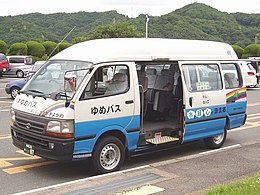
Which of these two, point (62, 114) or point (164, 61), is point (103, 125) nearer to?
point (62, 114)

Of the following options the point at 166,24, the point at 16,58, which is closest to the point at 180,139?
the point at 16,58

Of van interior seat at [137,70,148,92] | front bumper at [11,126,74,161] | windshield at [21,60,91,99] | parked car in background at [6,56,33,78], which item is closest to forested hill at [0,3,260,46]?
parked car in background at [6,56,33,78]

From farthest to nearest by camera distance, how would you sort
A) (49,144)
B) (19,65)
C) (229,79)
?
(19,65), (229,79), (49,144)

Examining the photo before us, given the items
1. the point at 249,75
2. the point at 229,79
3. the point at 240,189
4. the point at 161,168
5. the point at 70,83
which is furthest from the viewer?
the point at 249,75

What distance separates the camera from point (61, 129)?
6.43 m

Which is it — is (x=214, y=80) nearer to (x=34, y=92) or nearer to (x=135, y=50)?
(x=135, y=50)

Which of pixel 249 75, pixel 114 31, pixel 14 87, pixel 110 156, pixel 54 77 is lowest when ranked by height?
pixel 110 156

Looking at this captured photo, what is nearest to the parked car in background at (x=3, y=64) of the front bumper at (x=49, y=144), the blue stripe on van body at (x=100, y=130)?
the front bumper at (x=49, y=144)

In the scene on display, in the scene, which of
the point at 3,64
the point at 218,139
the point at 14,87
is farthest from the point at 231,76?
the point at 3,64

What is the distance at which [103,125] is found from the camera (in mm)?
6863

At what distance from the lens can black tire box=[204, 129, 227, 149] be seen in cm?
912

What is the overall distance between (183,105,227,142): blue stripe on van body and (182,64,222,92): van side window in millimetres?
425

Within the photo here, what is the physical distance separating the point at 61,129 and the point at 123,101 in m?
1.23

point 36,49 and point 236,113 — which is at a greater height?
point 36,49
